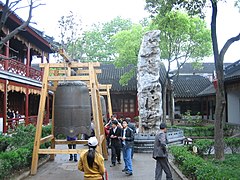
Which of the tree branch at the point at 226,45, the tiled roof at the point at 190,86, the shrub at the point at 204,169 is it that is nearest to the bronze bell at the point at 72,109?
the shrub at the point at 204,169

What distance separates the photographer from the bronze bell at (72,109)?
817cm

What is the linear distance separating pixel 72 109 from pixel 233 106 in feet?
54.2

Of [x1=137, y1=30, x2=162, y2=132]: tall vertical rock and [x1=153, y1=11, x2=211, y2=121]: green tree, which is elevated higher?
[x1=153, y1=11, x2=211, y2=121]: green tree

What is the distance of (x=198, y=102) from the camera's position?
113ft

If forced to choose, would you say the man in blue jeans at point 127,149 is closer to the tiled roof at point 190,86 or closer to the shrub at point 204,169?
the shrub at point 204,169

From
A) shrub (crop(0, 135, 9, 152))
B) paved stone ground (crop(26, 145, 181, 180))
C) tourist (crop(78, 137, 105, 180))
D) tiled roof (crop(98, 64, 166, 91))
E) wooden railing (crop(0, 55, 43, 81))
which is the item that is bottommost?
paved stone ground (crop(26, 145, 181, 180))

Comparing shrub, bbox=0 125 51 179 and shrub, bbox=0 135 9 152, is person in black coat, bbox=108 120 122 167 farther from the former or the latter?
shrub, bbox=0 135 9 152

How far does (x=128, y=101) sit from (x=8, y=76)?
19.9m

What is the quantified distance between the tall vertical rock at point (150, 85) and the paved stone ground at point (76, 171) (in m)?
3.06

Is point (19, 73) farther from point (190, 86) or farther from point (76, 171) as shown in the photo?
point (190, 86)

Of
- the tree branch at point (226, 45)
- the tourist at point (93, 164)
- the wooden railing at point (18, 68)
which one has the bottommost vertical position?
the tourist at point (93, 164)

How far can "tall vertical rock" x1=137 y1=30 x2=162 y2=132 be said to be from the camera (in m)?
14.1

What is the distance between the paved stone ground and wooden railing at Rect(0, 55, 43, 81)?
7615 millimetres

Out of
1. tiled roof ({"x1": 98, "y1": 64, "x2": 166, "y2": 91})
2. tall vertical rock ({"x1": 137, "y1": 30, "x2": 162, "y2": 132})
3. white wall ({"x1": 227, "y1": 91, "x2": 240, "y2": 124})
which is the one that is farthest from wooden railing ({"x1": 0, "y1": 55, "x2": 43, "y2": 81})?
Answer: white wall ({"x1": 227, "y1": 91, "x2": 240, "y2": 124})
